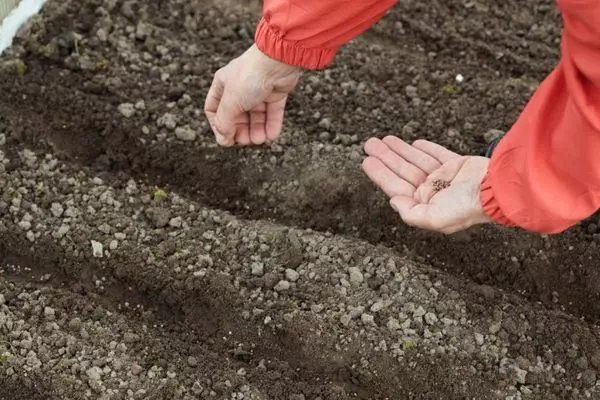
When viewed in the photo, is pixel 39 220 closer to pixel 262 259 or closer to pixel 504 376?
pixel 262 259

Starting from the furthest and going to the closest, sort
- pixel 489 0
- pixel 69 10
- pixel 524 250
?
1. pixel 489 0
2. pixel 69 10
3. pixel 524 250

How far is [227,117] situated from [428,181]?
1.91ft

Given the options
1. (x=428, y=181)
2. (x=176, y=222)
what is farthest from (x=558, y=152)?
(x=176, y=222)

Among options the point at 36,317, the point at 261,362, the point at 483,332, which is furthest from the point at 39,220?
the point at 483,332

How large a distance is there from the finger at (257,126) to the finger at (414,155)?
1.23ft

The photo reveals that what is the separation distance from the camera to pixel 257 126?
8.13ft

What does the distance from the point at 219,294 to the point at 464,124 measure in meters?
1.01

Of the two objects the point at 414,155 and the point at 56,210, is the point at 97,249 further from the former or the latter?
the point at 414,155

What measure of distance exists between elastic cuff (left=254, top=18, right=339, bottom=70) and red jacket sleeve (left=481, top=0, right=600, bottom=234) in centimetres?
49

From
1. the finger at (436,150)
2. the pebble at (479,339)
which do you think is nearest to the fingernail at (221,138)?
the finger at (436,150)

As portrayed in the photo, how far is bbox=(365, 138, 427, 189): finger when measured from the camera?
247cm

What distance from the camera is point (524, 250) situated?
8.43 ft

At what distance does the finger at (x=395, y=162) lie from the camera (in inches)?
97.2

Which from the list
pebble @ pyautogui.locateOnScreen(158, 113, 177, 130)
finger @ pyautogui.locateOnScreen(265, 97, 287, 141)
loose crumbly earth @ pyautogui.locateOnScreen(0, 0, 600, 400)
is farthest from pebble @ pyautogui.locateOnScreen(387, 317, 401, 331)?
pebble @ pyautogui.locateOnScreen(158, 113, 177, 130)
